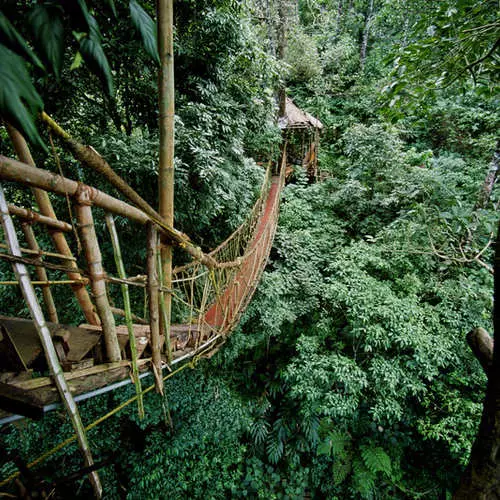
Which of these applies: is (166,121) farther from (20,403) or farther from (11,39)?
(20,403)

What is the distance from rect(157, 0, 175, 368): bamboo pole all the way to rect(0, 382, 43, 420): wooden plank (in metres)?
0.48

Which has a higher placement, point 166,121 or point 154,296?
point 166,121

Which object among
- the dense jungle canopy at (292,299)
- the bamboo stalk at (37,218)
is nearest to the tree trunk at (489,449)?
the dense jungle canopy at (292,299)

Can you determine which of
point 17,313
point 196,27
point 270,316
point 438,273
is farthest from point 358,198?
point 17,313

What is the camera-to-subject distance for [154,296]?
3.08 feet

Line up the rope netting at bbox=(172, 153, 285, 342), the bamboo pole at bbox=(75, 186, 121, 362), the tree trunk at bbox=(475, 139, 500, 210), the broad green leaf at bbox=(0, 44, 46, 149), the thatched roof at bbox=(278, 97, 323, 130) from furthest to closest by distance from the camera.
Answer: the thatched roof at bbox=(278, 97, 323, 130) → the tree trunk at bbox=(475, 139, 500, 210) → the rope netting at bbox=(172, 153, 285, 342) → the bamboo pole at bbox=(75, 186, 121, 362) → the broad green leaf at bbox=(0, 44, 46, 149)

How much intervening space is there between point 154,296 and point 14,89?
727 millimetres

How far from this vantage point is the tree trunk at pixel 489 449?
99 cm

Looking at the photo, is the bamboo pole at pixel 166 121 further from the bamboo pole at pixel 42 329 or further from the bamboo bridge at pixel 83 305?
the bamboo pole at pixel 42 329

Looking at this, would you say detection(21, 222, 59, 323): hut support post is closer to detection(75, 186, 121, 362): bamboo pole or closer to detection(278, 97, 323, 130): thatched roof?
detection(75, 186, 121, 362): bamboo pole

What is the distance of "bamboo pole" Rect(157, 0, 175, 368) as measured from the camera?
778mm

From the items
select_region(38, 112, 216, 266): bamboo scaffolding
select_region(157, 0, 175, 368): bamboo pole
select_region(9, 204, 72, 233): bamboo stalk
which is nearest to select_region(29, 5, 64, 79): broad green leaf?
select_region(38, 112, 216, 266): bamboo scaffolding

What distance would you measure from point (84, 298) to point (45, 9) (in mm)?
981

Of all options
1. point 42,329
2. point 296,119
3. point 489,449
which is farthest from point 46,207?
point 296,119
